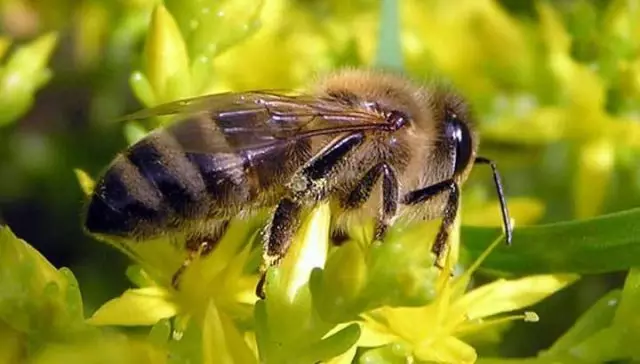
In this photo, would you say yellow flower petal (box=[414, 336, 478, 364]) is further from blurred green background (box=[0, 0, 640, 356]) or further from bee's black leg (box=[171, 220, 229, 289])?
blurred green background (box=[0, 0, 640, 356])

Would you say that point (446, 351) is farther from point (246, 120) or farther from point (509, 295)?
point (246, 120)

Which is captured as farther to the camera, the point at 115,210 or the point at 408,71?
the point at 408,71

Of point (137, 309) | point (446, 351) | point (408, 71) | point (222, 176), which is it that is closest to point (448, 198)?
point (446, 351)

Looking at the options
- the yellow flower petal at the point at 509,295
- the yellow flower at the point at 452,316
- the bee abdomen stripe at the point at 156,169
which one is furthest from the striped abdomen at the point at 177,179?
the yellow flower petal at the point at 509,295

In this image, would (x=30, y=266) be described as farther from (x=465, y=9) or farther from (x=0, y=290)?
(x=465, y=9)

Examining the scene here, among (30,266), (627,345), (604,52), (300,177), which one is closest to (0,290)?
(30,266)

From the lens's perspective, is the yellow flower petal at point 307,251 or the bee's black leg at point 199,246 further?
the bee's black leg at point 199,246

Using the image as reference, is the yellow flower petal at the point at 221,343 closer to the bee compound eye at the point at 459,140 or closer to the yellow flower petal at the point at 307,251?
the yellow flower petal at the point at 307,251
